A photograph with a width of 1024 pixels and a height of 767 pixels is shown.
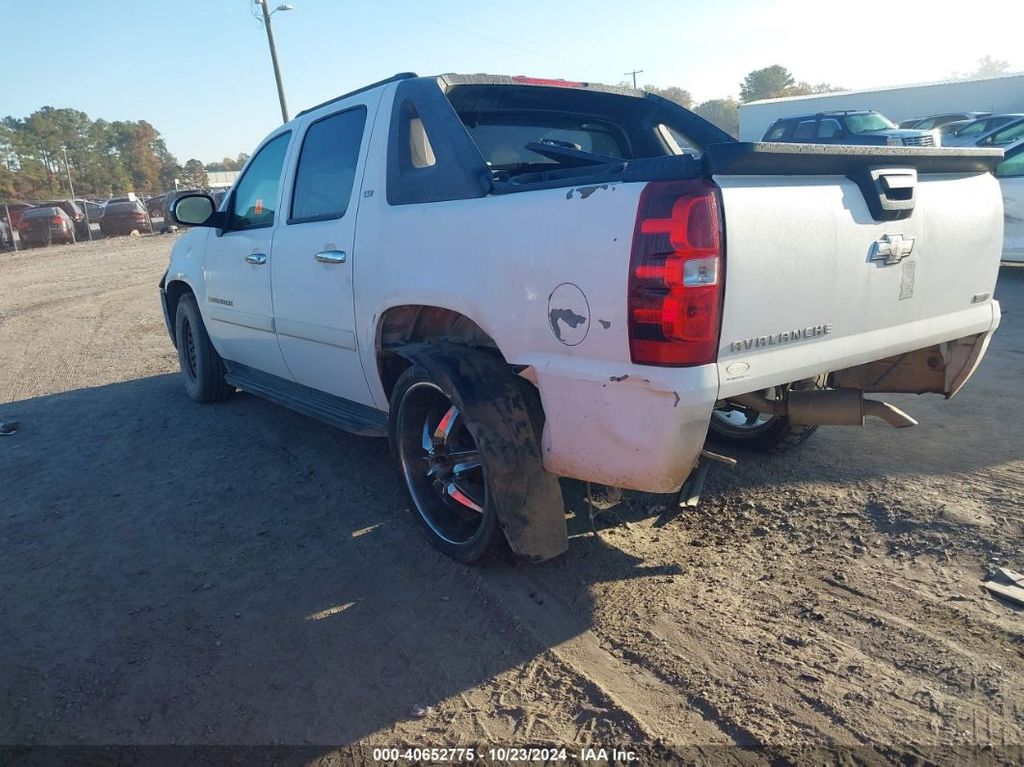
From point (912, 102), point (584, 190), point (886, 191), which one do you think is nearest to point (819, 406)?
point (886, 191)

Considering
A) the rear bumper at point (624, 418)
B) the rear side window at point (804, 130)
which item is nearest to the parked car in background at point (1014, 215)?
the rear side window at point (804, 130)

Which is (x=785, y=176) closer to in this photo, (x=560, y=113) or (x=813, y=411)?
(x=813, y=411)

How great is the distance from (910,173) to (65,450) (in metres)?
5.29

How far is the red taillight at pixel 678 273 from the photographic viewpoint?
→ 238 cm

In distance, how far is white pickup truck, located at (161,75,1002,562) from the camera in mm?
2475

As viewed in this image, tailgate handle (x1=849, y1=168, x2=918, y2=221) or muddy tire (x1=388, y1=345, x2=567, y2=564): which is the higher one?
tailgate handle (x1=849, y1=168, x2=918, y2=221)

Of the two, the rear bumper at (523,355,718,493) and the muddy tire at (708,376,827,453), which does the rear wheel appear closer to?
the rear bumper at (523,355,718,493)

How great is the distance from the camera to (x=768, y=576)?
316 cm

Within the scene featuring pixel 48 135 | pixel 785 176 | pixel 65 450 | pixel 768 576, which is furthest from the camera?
pixel 48 135

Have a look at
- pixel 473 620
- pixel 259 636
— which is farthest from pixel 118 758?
pixel 473 620

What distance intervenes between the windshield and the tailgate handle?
604 inches

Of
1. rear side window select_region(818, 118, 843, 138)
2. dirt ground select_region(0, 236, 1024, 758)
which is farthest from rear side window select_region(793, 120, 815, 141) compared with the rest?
dirt ground select_region(0, 236, 1024, 758)

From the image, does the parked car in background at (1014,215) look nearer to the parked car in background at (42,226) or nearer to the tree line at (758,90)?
Answer: the parked car in background at (42,226)

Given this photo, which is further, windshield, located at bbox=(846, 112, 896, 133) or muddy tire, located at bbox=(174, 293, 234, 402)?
windshield, located at bbox=(846, 112, 896, 133)
